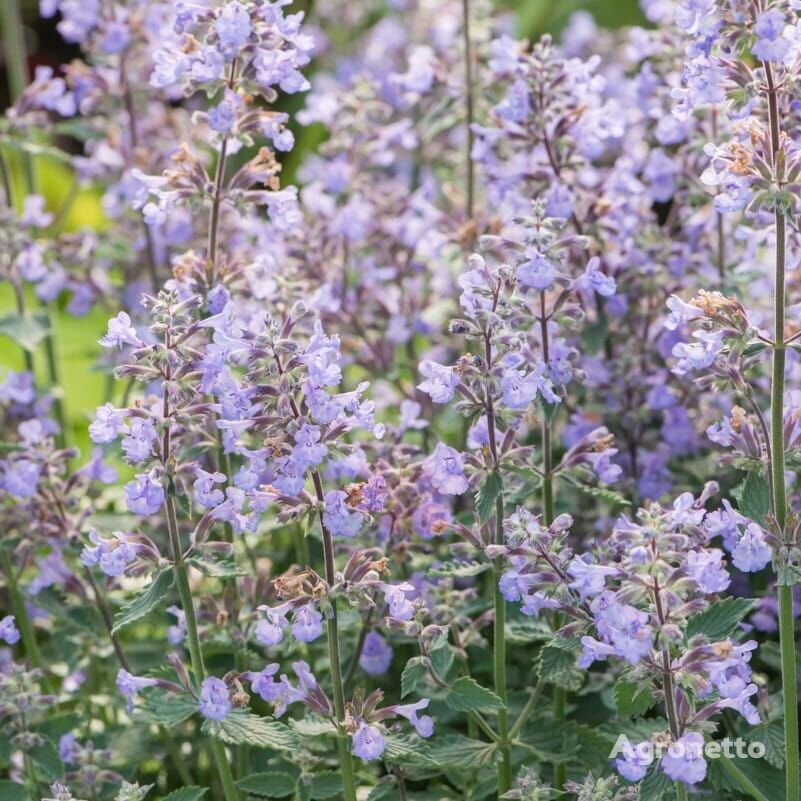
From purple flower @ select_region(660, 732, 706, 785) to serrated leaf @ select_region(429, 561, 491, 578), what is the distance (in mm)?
575

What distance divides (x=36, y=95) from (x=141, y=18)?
0.41 m

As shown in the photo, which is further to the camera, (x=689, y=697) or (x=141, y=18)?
(x=141, y=18)

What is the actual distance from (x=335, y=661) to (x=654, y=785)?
63 cm

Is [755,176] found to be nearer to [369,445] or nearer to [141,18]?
[369,445]

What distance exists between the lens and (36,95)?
3975 millimetres

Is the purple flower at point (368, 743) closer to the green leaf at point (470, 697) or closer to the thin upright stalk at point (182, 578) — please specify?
the green leaf at point (470, 697)

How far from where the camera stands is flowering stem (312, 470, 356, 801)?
2512 millimetres

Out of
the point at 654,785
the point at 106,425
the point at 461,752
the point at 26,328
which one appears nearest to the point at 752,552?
the point at 654,785

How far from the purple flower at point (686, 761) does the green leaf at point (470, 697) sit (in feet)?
1.47

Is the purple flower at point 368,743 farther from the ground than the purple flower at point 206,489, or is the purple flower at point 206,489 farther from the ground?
the purple flower at point 206,489

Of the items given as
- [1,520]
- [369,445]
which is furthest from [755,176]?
[1,520]

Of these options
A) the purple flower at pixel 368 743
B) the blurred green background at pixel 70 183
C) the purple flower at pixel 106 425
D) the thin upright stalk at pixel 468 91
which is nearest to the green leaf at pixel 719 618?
the purple flower at pixel 368 743

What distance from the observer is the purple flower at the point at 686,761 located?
2209 mm

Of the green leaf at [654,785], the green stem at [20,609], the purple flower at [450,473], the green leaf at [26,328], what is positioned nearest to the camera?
the green leaf at [654,785]
